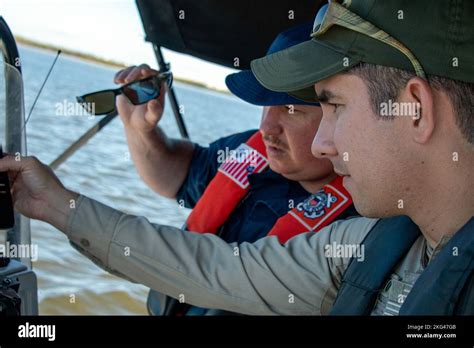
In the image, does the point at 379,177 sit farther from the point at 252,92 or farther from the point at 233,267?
the point at 252,92

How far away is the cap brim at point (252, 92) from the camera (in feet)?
6.91

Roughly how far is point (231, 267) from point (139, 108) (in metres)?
1.07

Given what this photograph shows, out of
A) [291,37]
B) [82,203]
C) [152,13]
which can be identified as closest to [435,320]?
[82,203]

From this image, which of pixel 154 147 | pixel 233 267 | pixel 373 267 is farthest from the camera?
pixel 154 147

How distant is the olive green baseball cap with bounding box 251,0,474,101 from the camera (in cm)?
121

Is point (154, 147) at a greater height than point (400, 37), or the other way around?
point (400, 37)

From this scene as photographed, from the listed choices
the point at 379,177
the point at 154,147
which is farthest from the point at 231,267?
the point at 154,147

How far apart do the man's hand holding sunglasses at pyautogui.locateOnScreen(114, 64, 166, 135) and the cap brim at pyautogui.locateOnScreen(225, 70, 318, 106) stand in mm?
326

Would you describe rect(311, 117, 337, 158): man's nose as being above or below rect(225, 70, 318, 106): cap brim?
below

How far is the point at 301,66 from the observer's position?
4.49ft

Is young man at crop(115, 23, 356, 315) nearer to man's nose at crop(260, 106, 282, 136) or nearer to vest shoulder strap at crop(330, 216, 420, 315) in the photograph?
man's nose at crop(260, 106, 282, 136)

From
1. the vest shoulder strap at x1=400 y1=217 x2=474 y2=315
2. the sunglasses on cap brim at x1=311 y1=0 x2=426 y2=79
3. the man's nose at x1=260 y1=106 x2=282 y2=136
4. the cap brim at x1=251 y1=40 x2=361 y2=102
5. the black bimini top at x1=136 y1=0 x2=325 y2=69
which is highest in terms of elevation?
the black bimini top at x1=136 y1=0 x2=325 y2=69

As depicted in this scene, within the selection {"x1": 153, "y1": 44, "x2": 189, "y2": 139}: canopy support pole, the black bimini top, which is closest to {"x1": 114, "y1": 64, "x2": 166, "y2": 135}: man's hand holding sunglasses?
{"x1": 153, "y1": 44, "x2": 189, "y2": 139}: canopy support pole

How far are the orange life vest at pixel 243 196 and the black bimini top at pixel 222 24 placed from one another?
16.1 inches
